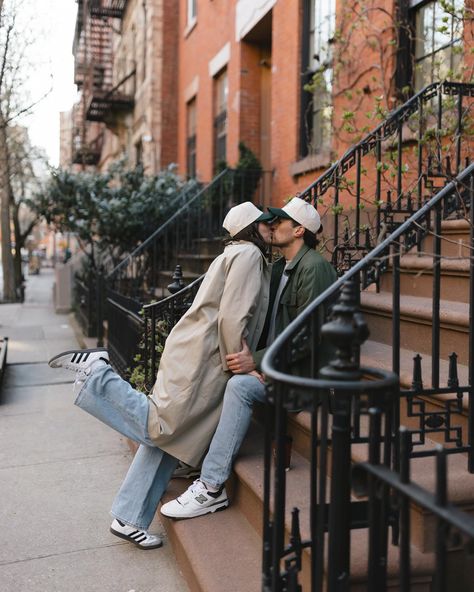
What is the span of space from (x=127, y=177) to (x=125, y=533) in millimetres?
9065

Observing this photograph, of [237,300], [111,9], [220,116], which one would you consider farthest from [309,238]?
[111,9]

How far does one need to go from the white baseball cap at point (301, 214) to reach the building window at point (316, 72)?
14.9 ft

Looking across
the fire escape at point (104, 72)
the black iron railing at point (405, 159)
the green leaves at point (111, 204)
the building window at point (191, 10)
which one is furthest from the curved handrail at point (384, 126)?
the fire escape at point (104, 72)

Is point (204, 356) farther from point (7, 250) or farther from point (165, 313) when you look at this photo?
point (7, 250)

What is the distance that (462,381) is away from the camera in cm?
320

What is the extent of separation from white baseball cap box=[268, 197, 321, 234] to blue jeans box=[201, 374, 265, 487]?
1030 millimetres

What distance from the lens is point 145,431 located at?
345 cm

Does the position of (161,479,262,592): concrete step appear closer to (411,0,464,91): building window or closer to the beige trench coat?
the beige trench coat

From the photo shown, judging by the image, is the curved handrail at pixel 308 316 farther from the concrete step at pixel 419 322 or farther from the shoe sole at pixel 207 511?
the shoe sole at pixel 207 511

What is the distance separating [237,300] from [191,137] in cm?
1196

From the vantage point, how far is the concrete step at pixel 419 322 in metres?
3.52

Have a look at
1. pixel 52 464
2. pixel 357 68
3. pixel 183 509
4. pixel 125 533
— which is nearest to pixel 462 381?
pixel 183 509

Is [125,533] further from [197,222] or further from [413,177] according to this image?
[197,222]

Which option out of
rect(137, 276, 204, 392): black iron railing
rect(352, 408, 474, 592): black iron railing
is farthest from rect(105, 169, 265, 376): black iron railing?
rect(352, 408, 474, 592): black iron railing
